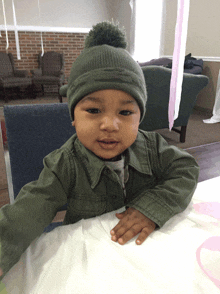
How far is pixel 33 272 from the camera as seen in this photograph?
16.2 inches

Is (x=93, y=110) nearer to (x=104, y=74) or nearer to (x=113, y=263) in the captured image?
(x=104, y=74)

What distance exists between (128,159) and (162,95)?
6.57 feet

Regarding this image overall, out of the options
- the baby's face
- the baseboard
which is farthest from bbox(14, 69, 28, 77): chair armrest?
the baby's face

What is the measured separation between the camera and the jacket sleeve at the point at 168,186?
54 cm

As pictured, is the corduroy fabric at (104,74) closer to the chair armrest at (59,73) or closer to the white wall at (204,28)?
the white wall at (204,28)

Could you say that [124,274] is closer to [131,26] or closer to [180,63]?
[180,63]

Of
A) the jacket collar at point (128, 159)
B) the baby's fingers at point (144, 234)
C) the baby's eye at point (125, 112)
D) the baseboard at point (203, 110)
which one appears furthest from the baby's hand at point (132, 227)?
the baseboard at point (203, 110)

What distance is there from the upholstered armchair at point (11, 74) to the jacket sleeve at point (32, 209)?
557 cm

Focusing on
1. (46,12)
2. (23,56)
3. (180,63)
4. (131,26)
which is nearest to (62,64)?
(23,56)

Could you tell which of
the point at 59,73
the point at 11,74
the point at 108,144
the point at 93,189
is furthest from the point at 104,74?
the point at 11,74

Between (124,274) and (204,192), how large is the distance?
38 centimetres

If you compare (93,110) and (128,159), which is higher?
(93,110)

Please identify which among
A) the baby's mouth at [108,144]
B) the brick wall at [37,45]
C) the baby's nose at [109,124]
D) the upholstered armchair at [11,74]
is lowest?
the upholstered armchair at [11,74]

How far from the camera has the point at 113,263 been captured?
41 centimetres
